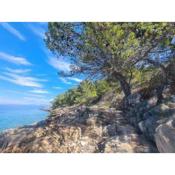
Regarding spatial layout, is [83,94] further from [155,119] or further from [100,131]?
[155,119]

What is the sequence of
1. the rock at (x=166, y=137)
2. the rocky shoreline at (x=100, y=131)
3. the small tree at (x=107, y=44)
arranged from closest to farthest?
the rock at (x=166, y=137) < the rocky shoreline at (x=100, y=131) < the small tree at (x=107, y=44)

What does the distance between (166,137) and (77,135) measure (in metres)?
1.06

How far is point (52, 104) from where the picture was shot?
12.2 ft

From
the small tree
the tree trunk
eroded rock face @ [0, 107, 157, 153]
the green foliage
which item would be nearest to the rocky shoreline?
eroded rock face @ [0, 107, 157, 153]

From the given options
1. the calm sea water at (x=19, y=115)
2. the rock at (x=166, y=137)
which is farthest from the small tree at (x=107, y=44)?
the rock at (x=166, y=137)

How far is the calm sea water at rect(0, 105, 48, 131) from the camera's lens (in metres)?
3.38

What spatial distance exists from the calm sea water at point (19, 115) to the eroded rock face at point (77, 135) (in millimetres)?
74

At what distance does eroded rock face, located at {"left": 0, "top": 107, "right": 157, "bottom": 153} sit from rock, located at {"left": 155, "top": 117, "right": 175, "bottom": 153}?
0.13 metres

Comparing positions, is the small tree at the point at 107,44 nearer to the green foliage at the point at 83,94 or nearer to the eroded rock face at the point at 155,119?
the green foliage at the point at 83,94

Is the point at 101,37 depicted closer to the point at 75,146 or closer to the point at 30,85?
the point at 30,85

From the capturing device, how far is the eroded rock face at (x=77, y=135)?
3225 mm

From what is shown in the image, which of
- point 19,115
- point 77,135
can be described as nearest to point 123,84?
point 77,135
